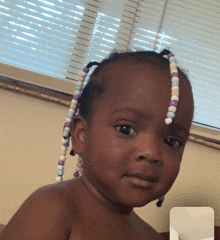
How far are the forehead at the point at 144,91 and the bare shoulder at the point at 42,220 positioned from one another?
0.59 feet

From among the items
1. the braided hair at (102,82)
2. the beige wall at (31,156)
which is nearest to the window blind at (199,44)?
the beige wall at (31,156)

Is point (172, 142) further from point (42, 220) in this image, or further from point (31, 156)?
point (31, 156)

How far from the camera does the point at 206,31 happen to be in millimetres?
1537

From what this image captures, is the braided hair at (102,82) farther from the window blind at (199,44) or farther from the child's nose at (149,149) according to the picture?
the window blind at (199,44)

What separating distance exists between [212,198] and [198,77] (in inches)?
23.9

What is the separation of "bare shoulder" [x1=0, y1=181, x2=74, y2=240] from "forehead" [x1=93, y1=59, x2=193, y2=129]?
180 mm

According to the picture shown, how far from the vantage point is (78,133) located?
580mm

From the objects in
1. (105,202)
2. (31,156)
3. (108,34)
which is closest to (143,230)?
(105,202)

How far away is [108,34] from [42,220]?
113cm

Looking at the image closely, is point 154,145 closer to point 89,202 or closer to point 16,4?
point 89,202

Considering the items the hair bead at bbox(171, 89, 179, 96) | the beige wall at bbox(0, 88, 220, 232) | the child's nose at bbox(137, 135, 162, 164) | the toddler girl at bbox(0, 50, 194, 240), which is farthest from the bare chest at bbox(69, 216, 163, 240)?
the beige wall at bbox(0, 88, 220, 232)

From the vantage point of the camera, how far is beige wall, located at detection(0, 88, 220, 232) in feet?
3.76

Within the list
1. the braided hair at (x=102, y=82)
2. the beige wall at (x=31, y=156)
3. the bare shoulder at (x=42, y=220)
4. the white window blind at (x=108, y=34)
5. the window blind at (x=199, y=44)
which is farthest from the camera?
the window blind at (x=199, y=44)

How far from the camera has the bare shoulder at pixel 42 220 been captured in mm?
449
